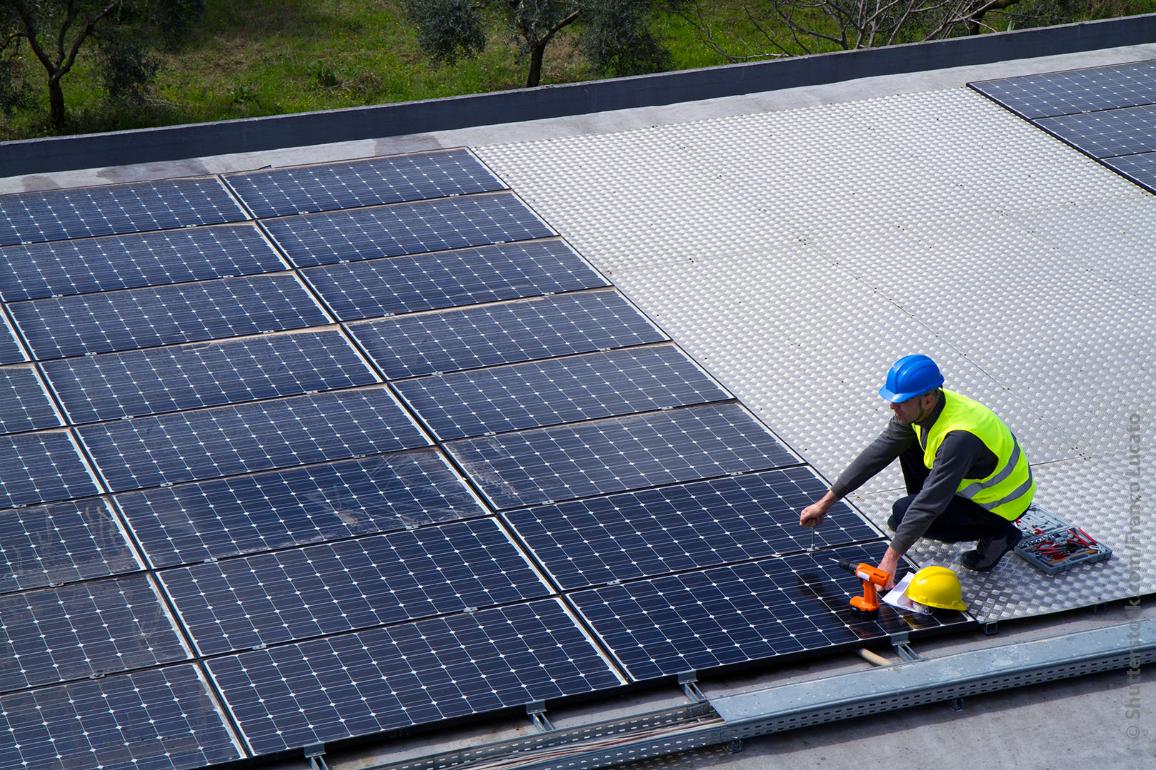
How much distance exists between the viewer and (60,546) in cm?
958

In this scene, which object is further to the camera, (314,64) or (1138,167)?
(314,64)

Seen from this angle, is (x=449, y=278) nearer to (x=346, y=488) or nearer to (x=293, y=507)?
(x=346, y=488)

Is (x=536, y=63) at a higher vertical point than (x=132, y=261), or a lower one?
lower

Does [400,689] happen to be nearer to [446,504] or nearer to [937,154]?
[446,504]

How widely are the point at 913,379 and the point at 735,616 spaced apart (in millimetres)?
1772

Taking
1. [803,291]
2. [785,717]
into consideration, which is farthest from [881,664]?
[803,291]

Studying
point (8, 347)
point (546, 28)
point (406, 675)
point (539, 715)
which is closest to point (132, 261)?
point (8, 347)

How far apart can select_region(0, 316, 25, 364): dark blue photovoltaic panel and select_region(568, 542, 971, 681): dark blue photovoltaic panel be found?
530 cm

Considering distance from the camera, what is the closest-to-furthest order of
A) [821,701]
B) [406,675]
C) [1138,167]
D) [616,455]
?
1. [821,701]
2. [406,675]
3. [616,455]
4. [1138,167]

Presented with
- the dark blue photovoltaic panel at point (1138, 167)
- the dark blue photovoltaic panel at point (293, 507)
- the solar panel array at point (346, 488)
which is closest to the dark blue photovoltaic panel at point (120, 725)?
the solar panel array at point (346, 488)

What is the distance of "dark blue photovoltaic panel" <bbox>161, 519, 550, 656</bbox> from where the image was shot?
887 centimetres

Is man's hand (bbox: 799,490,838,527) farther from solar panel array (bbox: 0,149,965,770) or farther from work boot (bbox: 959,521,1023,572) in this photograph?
work boot (bbox: 959,521,1023,572)

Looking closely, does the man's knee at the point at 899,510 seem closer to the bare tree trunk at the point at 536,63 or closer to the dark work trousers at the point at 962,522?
the dark work trousers at the point at 962,522

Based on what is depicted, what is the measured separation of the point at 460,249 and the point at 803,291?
3106mm
